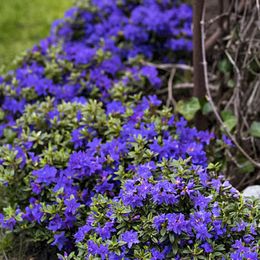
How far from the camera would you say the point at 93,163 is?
2.47 metres

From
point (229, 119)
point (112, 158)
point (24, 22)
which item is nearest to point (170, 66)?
point (229, 119)

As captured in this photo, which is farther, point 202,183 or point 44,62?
point 44,62

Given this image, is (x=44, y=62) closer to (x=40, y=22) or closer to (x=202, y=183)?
(x=40, y=22)

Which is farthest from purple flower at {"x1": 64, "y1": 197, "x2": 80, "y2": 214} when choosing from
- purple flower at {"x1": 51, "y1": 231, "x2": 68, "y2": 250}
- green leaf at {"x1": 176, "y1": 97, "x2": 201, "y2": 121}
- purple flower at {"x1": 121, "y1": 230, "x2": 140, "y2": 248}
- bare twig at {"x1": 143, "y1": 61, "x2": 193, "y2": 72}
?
bare twig at {"x1": 143, "y1": 61, "x2": 193, "y2": 72}

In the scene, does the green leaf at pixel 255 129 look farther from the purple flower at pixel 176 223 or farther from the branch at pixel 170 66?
the purple flower at pixel 176 223

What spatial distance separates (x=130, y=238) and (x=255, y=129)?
1.14 metres

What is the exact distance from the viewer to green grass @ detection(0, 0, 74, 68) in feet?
15.1

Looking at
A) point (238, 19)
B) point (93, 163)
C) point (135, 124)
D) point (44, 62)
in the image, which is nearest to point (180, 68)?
point (238, 19)

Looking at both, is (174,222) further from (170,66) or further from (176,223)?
(170,66)

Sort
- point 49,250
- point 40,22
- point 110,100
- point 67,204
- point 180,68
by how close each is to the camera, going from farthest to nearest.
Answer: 1. point 40,22
2. point 180,68
3. point 110,100
4. point 49,250
5. point 67,204

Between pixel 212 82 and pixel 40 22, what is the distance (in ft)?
6.79

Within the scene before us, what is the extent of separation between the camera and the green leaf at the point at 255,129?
2.91 m

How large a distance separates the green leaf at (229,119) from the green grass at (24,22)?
201 cm

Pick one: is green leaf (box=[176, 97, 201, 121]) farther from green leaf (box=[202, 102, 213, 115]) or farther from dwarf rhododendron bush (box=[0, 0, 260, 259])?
dwarf rhododendron bush (box=[0, 0, 260, 259])
